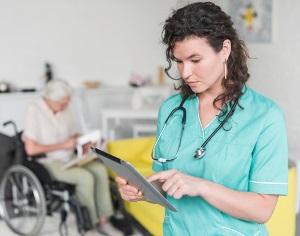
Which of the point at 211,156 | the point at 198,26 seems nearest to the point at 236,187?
the point at 211,156

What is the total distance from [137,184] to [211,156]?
168 mm

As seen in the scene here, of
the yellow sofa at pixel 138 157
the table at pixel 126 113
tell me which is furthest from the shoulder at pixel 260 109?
the table at pixel 126 113

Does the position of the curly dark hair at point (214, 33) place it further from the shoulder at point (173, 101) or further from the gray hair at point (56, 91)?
the gray hair at point (56, 91)

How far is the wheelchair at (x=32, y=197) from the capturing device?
2.58 meters

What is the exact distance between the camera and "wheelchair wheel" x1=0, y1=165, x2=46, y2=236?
8.37 ft

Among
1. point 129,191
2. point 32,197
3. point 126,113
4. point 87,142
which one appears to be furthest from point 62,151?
point 129,191

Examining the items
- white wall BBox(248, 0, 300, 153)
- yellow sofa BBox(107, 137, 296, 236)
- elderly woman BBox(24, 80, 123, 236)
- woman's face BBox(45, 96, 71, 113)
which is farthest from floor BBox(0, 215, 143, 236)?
white wall BBox(248, 0, 300, 153)

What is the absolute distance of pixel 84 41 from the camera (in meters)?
4.36

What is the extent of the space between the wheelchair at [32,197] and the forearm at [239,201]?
5.78ft

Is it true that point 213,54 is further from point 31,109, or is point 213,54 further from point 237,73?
point 31,109

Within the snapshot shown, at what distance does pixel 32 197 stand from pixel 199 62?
6.54 feet

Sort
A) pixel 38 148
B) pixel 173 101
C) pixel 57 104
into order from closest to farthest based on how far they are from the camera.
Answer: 1. pixel 173 101
2. pixel 38 148
3. pixel 57 104

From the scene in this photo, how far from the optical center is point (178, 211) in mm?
1068

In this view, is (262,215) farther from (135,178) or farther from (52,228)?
(52,228)
